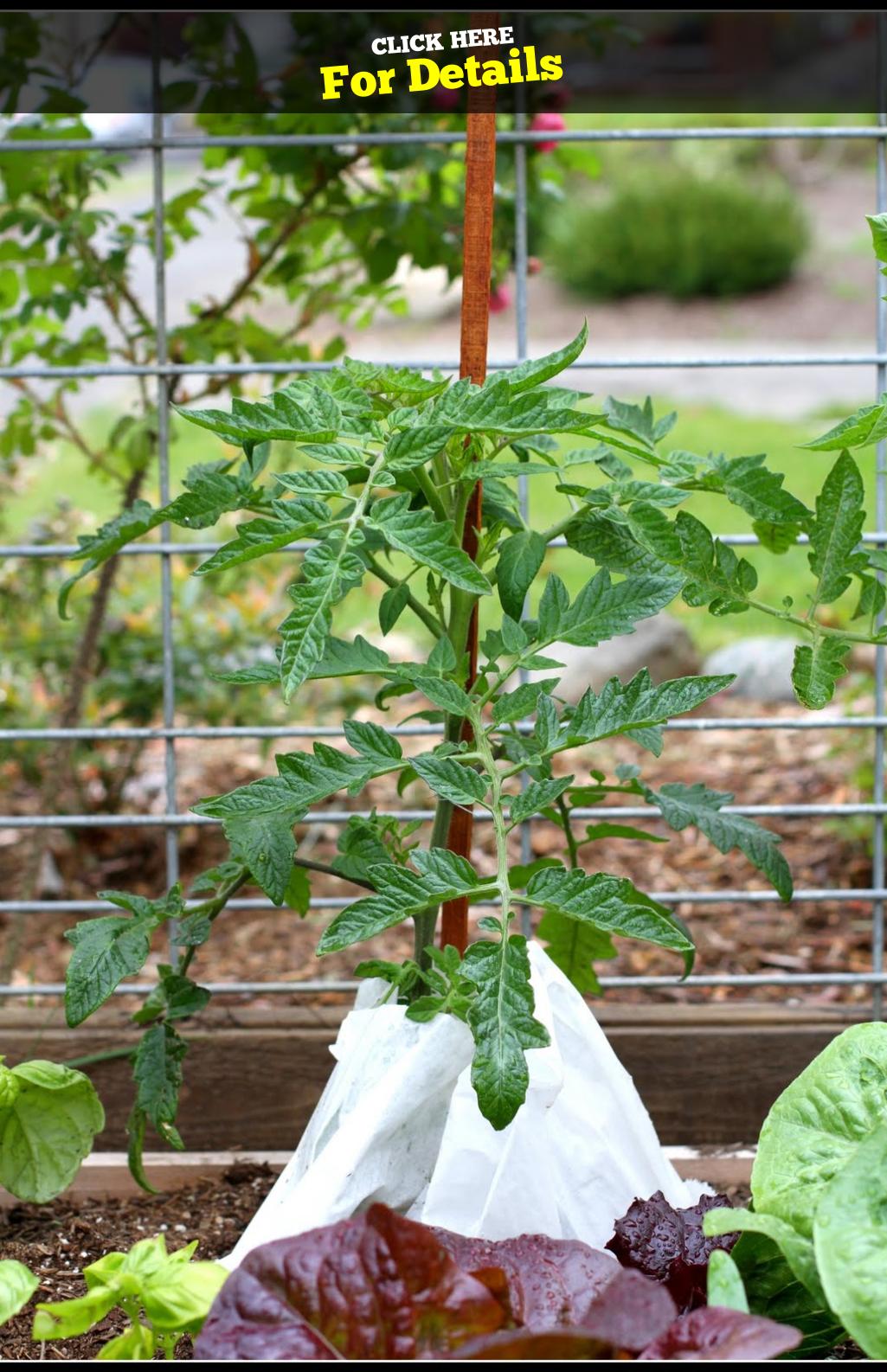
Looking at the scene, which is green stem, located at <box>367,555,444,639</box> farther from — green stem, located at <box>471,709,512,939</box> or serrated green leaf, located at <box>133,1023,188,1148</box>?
serrated green leaf, located at <box>133,1023,188,1148</box>

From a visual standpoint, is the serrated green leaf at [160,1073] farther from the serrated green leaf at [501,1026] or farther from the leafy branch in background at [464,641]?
the serrated green leaf at [501,1026]

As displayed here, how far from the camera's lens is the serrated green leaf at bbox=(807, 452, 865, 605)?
1.16m

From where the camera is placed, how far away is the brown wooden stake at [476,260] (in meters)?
1.19

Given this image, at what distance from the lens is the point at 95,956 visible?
117 cm

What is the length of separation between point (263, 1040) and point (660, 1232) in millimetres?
760

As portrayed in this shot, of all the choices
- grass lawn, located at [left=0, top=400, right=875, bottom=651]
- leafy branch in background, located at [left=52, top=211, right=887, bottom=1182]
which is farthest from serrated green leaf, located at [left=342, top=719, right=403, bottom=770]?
grass lawn, located at [left=0, top=400, right=875, bottom=651]

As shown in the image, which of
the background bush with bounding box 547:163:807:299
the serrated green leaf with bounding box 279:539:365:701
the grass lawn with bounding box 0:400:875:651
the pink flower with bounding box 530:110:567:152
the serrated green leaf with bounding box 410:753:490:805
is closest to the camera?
→ the serrated green leaf with bounding box 279:539:365:701

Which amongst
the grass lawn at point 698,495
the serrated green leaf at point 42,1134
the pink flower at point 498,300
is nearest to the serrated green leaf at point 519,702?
the serrated green leaf at point 42,1134

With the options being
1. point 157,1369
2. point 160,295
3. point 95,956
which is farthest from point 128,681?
point 157,1369

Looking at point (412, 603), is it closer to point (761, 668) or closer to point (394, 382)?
point (394, 382)

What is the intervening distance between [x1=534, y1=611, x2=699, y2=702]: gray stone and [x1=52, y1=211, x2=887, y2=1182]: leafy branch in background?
2087mm

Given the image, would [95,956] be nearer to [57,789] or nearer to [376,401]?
[376,401]

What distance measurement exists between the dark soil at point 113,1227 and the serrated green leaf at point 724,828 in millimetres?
569

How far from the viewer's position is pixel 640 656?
342 cm
